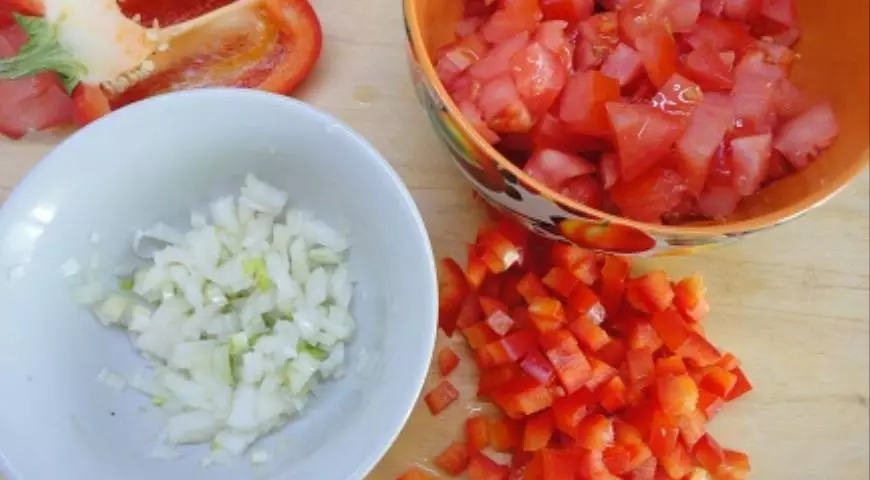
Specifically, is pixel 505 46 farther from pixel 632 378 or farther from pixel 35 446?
pixel 35 446

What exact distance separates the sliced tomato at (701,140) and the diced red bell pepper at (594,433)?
0.96 ft

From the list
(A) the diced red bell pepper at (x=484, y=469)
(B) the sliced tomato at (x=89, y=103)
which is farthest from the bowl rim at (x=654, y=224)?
(B) the sliced tomato at (x=89, y=103)

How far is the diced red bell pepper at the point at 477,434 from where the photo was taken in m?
1.18

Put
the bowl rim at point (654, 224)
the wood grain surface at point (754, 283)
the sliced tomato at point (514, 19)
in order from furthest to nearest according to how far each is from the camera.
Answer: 1. the wood grain surface at point (754, 283)
2. the sliced tomato at point (514, 19)
3. the bowl rim at point (654, 224)

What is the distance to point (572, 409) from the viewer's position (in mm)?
1150

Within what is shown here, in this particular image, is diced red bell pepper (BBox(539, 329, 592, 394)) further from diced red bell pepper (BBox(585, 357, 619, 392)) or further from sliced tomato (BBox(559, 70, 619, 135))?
sliced tomato (BBox(559, 70, 619, 135))

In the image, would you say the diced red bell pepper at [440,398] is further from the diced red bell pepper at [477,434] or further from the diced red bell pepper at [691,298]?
the diced red bell pepper at [691,298]

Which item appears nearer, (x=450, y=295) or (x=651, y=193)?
(x=651, y=193)

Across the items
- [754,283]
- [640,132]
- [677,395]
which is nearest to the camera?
[640,132]

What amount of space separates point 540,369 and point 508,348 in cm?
5

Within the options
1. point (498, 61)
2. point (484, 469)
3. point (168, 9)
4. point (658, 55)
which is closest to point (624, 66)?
point (658, 55)

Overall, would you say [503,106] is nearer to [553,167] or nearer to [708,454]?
[553,167]

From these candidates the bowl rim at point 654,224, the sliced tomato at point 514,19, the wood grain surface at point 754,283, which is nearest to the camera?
the bowl rim at point 654,224

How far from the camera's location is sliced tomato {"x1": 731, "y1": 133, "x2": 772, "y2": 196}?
1065 mm
